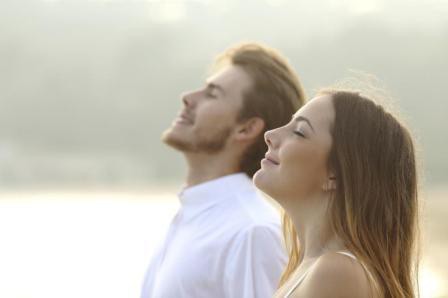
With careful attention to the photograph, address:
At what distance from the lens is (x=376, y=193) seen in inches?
91.9

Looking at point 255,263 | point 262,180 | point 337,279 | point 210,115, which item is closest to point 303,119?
point 262,180

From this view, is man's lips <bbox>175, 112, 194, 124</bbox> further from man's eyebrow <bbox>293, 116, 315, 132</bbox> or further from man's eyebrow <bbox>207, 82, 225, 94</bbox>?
man's eyebrow <bbox>293, 116, 315, 132</bbox>

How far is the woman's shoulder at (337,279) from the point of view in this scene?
7.21 feet

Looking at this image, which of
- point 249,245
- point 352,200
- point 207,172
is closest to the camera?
point 352,200

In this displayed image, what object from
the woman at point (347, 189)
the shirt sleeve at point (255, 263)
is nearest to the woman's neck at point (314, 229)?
the woman at point (347, 189)

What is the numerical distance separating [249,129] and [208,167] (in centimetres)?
18

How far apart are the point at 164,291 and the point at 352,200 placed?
1.02 m

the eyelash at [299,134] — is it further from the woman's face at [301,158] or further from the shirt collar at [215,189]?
the shirt collar at [215,189]

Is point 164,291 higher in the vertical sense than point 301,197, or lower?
lower

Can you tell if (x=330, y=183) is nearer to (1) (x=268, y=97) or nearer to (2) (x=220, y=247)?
(2) (x=220, y=247)

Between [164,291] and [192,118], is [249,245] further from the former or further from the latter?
[192,118]

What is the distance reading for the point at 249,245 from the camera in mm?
3098

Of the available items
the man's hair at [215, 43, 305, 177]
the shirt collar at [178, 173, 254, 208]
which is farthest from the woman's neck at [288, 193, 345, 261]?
the man's hair at [215, 43, 305, 177]

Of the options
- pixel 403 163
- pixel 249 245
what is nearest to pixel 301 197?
pixel 403 163
